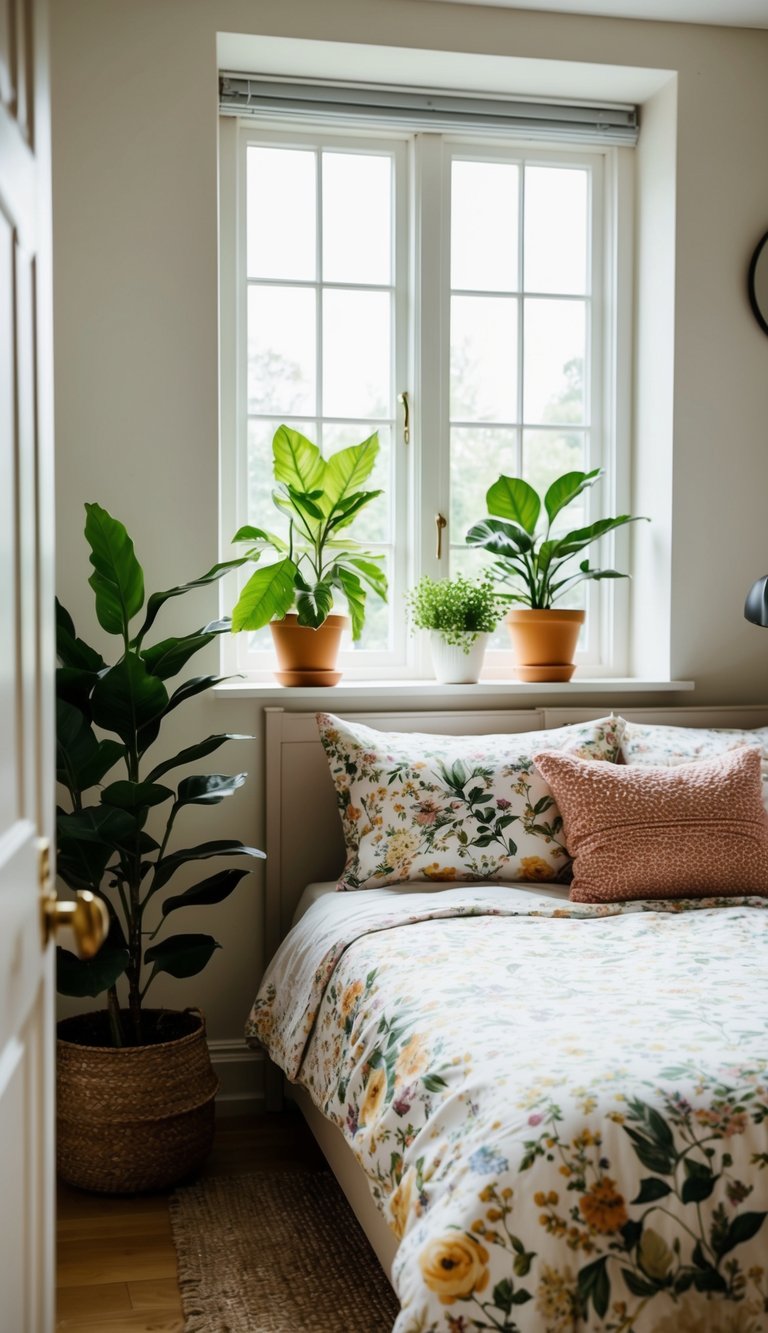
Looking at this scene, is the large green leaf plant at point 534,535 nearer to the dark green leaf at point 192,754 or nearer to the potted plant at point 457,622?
the potted plant at point 457,622

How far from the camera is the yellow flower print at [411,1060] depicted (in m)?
1.81

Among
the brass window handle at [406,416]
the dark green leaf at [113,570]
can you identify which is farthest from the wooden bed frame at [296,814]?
the brass window handle at [406,416]

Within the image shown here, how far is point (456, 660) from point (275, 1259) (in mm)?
1500

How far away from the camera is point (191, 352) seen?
3.04 m

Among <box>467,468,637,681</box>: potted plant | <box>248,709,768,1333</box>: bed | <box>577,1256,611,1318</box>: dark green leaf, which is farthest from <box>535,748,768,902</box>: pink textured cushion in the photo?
<box>577,1256,611,1318</box>: dark green leaf

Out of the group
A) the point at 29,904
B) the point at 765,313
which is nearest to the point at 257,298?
the point at 765,313

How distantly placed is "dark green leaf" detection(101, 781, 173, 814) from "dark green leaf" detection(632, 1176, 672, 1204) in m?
1.32

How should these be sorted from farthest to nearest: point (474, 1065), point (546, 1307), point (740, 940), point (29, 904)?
point (740, 940) → point (474, 1065) → point (546, 1307) → point (29, 904)

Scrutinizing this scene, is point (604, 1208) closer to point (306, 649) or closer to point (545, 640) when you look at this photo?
point (306, 649)

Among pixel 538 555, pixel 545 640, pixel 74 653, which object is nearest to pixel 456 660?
pixel 545 640

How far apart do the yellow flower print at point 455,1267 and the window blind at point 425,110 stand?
9.16 ft

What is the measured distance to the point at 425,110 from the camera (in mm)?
3328

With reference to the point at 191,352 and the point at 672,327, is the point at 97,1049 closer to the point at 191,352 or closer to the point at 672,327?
the point at 191,352

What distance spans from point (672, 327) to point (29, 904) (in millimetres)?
2696
